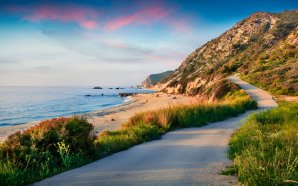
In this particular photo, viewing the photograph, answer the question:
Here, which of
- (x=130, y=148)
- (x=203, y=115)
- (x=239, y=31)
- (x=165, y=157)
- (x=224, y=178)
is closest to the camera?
(x=224, y=178)

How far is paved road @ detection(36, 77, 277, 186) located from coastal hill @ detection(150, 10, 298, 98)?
26.5 metres

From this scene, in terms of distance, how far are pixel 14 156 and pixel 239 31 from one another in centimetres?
13082

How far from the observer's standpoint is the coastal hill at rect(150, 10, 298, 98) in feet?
137

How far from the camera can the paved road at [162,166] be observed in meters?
6.98

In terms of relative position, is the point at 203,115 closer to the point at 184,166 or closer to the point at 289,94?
the point at 184,166

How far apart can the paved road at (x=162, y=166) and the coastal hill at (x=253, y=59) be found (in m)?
26.5

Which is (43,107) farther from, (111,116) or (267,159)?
(267,159)

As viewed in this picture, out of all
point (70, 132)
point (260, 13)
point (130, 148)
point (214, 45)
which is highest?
point (260, 13)

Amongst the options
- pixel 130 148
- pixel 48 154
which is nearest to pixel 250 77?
pixel 130 148

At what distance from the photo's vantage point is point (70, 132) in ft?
31.6

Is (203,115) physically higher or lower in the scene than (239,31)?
lower

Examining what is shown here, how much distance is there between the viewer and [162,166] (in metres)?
8.20

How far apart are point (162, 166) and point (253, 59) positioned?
232ft

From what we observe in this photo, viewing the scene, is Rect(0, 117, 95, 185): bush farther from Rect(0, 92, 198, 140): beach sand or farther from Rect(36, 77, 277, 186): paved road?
Rect(0, 92, 198, 140): beach sand
